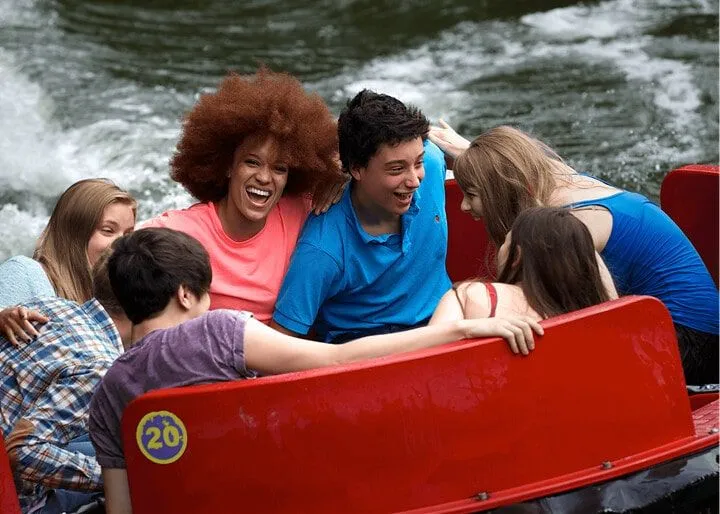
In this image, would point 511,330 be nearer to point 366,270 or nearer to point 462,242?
point 366,270

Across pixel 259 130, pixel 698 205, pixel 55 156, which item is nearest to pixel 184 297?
pixel 259 130

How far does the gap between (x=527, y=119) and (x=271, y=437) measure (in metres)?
4.65

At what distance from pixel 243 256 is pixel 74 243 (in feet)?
1.46

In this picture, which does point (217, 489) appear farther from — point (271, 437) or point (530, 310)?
point (530, 310)

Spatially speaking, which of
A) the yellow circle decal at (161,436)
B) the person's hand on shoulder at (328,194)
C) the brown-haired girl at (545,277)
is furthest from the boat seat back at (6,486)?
the person's hand on shoulder at (328,194)

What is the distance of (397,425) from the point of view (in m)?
2.43

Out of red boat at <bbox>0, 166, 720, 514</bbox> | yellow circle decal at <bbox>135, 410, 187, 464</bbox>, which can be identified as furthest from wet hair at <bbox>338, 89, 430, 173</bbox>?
yellow circle decal at <bbox>135, 410, 187, 464</bbox>

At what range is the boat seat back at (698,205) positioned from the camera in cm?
344

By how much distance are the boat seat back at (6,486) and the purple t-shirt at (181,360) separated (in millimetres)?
209

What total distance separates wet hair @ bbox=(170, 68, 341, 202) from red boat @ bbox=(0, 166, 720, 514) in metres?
0.92

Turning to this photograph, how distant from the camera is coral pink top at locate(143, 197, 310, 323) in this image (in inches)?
127

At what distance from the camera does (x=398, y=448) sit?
8.02 ft

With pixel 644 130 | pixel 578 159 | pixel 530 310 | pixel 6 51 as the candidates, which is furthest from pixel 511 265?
pixel 6 51

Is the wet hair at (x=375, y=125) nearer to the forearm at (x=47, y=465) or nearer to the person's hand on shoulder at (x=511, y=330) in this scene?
the person's hand on shoulder at (x=511, y=330)
